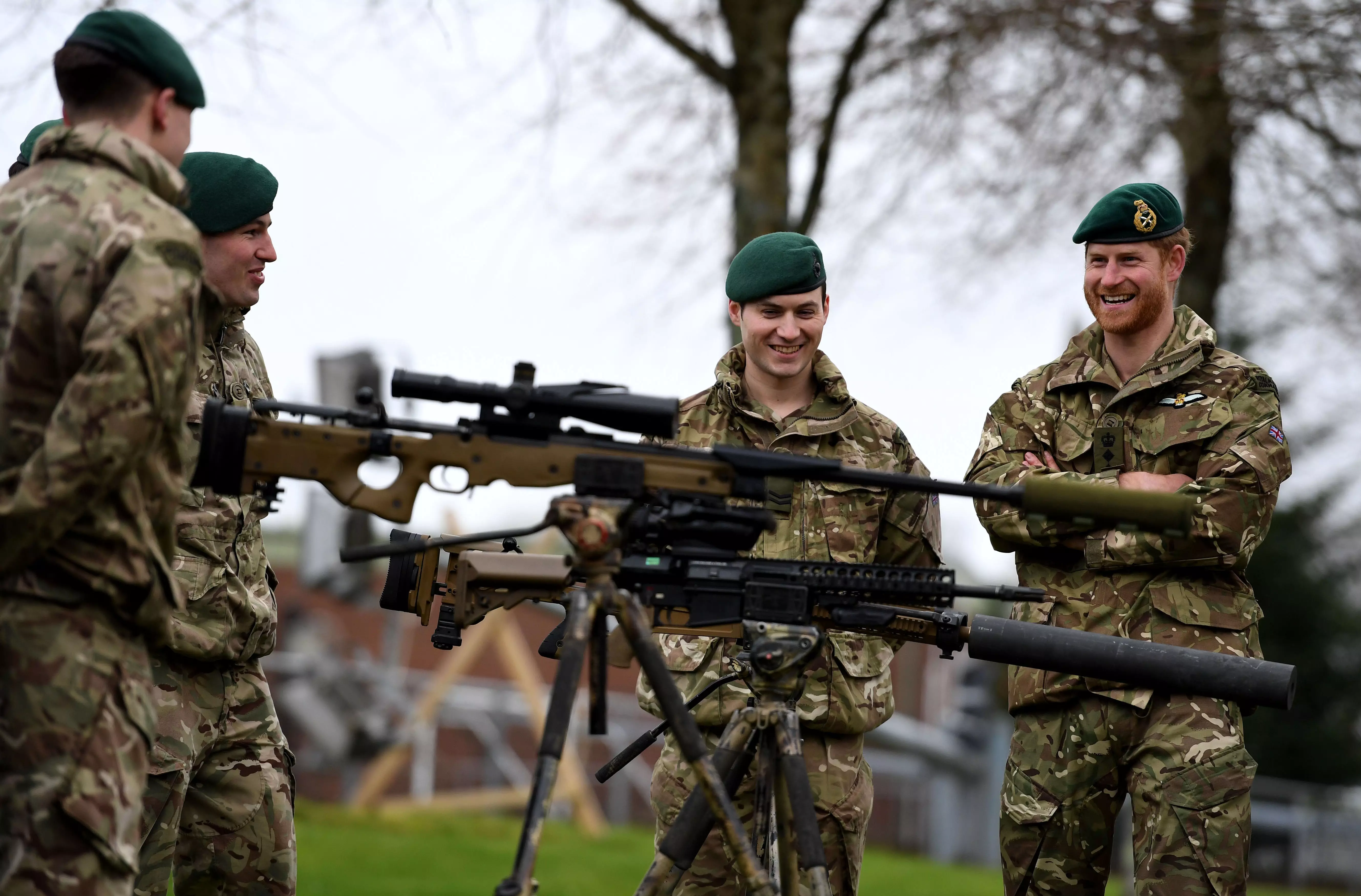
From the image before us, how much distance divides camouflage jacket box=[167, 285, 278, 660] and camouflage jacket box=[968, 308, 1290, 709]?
94.3 inches

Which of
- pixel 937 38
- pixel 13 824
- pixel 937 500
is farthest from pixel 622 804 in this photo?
pixel 13 824

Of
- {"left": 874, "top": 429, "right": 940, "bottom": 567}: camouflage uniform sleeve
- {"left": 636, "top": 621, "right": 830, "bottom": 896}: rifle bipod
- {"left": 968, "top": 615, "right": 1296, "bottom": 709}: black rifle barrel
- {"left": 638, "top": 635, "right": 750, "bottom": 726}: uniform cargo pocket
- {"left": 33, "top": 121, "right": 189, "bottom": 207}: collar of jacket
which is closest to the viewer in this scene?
{"left": 33, "top": 121, "right": 189, "bottom": 207}: collar of jacket

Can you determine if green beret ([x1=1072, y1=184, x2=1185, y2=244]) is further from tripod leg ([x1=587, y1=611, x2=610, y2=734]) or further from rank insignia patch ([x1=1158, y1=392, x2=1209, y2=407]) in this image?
tripod leg ([x1=587, y1=611, x2=610, y2=734])

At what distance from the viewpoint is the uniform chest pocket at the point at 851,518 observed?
5.37 metres

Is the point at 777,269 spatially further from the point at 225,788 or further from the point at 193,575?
the point at 225,788

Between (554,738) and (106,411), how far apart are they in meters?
1.29

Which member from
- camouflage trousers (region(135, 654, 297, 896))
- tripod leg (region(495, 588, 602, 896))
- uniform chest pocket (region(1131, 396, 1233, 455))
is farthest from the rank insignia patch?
camouflage trousers (region(135, 654, 297, 896))

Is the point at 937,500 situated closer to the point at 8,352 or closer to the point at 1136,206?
the point at 1136,206

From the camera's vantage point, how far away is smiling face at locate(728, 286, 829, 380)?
5.42m

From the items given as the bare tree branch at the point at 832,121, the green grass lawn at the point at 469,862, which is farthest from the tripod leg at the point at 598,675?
the bare tree branch at the point at 832,121

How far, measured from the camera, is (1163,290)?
5391 mm

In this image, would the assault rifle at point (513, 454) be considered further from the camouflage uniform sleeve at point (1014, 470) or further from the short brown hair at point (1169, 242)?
the short brown hair at point (1169, 242)

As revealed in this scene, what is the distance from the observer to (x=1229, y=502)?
16.5ft

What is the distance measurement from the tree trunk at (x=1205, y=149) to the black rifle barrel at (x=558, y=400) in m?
6.82
